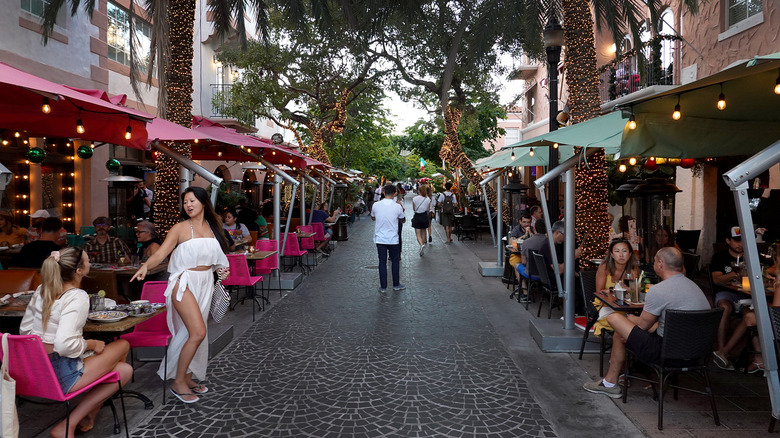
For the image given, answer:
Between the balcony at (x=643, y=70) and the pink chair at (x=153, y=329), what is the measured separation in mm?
9429

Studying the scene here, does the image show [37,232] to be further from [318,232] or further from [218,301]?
[318,232]

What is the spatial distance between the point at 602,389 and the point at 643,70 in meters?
9.24

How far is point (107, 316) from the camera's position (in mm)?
4285

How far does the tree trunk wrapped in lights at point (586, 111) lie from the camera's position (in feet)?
23.6

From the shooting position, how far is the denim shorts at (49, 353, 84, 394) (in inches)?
141

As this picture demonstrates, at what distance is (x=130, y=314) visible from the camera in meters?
4.42

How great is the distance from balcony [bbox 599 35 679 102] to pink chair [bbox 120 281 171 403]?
943cm

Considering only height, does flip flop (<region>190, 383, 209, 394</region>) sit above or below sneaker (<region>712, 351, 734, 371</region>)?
below

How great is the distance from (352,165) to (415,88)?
12.6 m

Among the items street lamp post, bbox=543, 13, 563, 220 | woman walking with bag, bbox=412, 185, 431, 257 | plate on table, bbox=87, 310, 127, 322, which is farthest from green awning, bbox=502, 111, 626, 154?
woman walking with bag, bbox=412, 185, 431, 257

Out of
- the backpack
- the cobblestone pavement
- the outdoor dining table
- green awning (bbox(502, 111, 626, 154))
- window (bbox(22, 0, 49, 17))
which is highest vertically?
window (bbox(22, 0, 49, 17))

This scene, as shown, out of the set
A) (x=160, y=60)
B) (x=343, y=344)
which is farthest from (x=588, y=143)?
(x=160, y=60)

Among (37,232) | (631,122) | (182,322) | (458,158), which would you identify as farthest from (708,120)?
(37,232)

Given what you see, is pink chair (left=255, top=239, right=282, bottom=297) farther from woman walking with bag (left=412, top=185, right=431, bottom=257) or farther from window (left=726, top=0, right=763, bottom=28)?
window (left=726, top=0, right=763, bottom=28)
